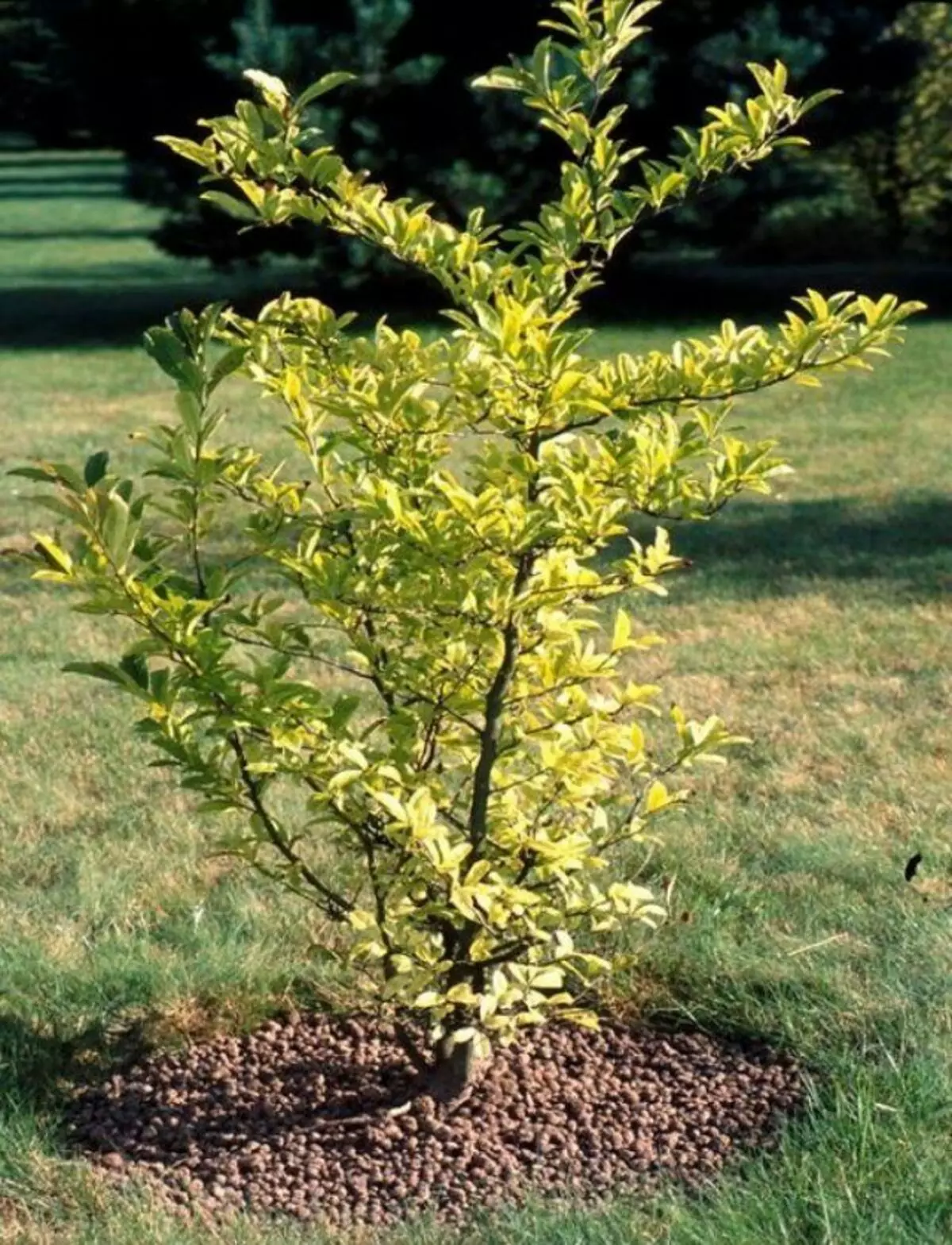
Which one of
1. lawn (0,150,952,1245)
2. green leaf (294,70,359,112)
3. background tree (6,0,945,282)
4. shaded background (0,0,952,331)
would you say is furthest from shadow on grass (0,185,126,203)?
green leaf (294,70,359,112)

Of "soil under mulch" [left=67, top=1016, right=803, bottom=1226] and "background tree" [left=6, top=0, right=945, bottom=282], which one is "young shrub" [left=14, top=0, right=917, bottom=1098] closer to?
"soil under mulch" [left=67, top=1016, right=803, bottom=1226]

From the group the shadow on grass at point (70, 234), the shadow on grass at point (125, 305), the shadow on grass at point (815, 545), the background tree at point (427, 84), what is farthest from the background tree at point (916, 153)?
the shadow on grass at point (70, 234)

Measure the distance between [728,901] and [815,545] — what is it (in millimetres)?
3968

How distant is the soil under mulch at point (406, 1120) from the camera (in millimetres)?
3172

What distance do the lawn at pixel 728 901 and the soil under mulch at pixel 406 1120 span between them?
0.09 metres

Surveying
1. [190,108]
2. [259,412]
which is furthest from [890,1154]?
[190,108]

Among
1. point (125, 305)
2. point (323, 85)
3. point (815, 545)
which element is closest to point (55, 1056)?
point (323, 85)

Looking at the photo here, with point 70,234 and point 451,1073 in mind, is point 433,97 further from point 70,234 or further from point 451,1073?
point 70,234

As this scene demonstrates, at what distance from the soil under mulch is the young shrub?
0.57 feet

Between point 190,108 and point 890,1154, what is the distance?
14137 millimetres

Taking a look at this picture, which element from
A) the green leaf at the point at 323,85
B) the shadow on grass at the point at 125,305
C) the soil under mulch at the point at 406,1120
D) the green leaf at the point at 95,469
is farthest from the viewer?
the shadow on grass at the point at 125,305

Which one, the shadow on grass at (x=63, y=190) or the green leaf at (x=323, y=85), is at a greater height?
the green leaf at (x=323, y=85)

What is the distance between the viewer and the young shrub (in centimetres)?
295

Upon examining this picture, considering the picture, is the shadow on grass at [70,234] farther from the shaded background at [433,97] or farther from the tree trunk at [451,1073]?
the tree trunk at [451,1073]
